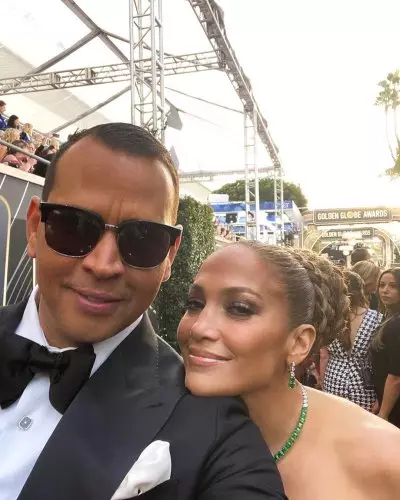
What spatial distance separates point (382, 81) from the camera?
20.1 meters

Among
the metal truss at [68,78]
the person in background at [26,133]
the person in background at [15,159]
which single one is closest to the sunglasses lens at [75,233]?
the person in background at [15,159]

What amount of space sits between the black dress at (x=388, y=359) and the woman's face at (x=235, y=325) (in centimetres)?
192

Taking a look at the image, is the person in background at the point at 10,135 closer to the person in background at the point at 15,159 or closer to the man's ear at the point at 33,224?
the person in background at the point at 15,159

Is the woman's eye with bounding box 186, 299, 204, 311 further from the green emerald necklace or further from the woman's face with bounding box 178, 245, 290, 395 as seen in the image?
the green emerald necklace

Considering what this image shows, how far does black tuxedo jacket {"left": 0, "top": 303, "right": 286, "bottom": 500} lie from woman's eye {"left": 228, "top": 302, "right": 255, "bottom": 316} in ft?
0.84

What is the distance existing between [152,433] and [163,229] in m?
0.50

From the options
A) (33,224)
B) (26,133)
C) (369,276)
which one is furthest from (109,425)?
(26,133)

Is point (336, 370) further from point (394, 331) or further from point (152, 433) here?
point (152, 433)

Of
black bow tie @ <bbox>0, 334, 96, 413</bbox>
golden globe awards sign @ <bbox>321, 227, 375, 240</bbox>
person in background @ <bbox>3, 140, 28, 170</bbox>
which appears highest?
golden globe awards sign @ <bbox>321, 227, 375, 240</bbox>

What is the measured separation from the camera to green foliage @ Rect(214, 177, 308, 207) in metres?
45.4

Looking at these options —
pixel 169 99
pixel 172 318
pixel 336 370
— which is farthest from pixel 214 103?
pixel 336 370

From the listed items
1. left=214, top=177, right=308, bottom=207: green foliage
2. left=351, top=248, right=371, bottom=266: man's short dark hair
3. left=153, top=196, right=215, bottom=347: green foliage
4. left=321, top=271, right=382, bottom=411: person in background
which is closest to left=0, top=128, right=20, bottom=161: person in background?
left=153, top=196, right=215, bottom=347: green foliage

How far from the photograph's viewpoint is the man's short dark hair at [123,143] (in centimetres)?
131

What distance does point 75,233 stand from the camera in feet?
4.03
